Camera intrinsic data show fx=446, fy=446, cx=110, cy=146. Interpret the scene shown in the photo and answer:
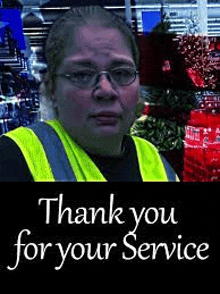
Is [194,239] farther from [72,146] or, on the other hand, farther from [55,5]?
[55,5]

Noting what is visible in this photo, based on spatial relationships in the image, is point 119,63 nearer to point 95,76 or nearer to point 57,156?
point 95,76

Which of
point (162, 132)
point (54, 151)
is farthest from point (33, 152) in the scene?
point (162, 132)

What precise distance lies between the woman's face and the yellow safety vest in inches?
1.3

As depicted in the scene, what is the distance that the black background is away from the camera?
4.57 ft

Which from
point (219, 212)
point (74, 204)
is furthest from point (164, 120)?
point (74, 204)

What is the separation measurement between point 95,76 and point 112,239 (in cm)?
57

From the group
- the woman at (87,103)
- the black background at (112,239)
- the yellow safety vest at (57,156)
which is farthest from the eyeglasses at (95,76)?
the black background at (112,239)

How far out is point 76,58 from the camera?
111 cm

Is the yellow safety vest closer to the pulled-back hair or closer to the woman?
the woman

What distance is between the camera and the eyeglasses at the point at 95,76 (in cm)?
113

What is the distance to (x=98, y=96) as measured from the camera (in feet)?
3.75

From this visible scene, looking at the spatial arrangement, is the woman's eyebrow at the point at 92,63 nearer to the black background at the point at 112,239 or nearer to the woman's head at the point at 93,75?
the woman's head at the point at 93,75

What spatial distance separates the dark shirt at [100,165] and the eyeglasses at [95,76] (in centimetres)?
16

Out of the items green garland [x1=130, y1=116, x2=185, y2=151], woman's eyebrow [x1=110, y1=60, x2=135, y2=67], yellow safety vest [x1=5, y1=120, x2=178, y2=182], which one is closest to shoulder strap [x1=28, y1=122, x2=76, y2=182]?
yellow safety vest [x1=5, y1=120, x2=178, y2=182]
